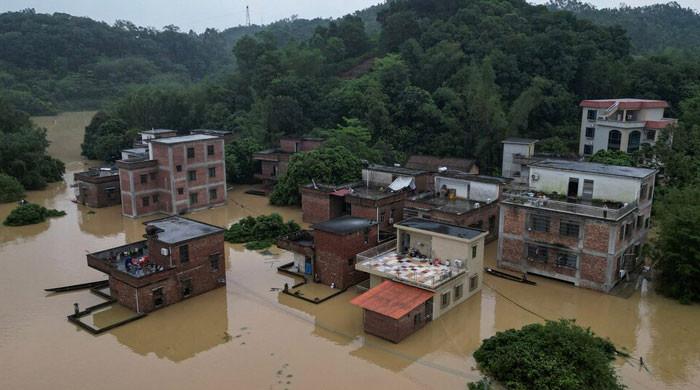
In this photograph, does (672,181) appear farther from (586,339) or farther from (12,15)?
(12,15)

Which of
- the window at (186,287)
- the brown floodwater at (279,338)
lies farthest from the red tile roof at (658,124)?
the window at (186,287)

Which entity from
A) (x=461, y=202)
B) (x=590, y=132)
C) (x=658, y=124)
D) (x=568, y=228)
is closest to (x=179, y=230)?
(x=461, y=202)

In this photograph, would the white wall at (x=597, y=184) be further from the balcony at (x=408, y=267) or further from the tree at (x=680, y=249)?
the balcony at (x=408, y=267)

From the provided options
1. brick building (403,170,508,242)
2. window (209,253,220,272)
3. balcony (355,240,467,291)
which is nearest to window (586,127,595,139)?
brick building (403,170,508,242)

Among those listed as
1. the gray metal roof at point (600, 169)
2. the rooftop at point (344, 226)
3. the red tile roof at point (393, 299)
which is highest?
the gray metal roof at point (600, 169)

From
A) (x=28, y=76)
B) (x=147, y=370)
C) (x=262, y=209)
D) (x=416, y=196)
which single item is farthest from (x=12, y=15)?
(x=147, y=370)

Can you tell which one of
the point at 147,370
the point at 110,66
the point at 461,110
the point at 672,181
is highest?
the point at 110,66

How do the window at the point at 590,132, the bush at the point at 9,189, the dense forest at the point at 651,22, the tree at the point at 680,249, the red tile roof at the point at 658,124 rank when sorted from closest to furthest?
the tree at the point at 680,249
the red tile roof at the point at 658,124
the bush at the point at 9,189
the window at the point at 590,132
the dense forest at the point at 651,22
